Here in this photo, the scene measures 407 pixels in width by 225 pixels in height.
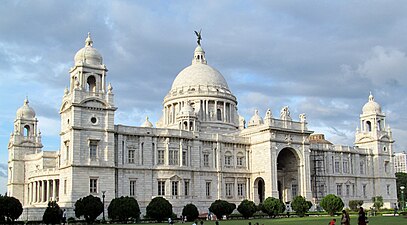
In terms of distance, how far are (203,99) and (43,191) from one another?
1344 inches

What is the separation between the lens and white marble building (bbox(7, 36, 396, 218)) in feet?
231

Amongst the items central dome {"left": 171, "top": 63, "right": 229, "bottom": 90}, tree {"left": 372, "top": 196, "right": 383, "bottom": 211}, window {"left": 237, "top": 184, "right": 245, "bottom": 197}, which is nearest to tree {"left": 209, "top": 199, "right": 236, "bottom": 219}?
window {"left": 237, "top": 184, "right": 245, "bottom": 197}

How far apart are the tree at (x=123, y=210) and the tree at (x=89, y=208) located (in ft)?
4.77

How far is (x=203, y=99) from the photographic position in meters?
100

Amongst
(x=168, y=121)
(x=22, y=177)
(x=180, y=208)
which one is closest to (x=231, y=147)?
(x=180, y=208)

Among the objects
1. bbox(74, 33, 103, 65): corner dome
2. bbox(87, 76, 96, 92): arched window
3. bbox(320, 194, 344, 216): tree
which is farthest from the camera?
bbox(87, 76, 96, 92): arched window

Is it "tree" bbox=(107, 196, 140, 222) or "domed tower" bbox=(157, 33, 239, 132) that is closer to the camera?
"tree" bbox=(107, 196, 140, 222)

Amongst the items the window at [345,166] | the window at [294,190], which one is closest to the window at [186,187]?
the window at [294,190]

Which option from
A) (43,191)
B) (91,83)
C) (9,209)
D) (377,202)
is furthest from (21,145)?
(377,202)

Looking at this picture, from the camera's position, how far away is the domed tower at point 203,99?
9969cm

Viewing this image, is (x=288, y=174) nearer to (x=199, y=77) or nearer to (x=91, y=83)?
(x=199, y=77)

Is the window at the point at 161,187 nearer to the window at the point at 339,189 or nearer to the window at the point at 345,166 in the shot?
the window at the point at 339,189

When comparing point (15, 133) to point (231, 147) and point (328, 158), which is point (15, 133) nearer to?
point (231, 147)

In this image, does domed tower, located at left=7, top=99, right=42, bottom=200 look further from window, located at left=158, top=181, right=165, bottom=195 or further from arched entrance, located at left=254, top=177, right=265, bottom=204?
arched entrance, located at left=254, top=177, right=265, bottom=204
